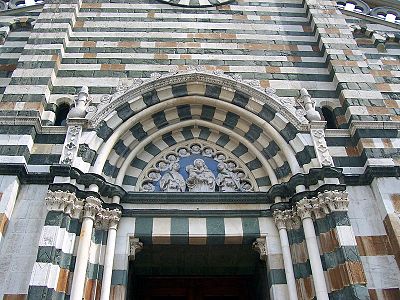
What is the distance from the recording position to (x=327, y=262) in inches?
275

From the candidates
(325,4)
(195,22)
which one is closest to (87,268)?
(195,22)

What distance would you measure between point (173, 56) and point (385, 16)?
654cm

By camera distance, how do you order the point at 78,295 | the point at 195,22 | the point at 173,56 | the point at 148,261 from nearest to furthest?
the point at 78,295
the point at 148,261
the point at 173,56
the point at 195,22

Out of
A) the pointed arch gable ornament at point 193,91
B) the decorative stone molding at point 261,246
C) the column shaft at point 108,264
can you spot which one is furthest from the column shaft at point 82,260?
the decorative stone molding at point 261,246

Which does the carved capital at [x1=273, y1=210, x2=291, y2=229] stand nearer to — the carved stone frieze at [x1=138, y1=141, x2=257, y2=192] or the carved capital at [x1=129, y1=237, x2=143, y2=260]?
the carved stone frieze at [x1=138, y1=141, x2=257, y2=192]

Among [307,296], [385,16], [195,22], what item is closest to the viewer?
[307,296]

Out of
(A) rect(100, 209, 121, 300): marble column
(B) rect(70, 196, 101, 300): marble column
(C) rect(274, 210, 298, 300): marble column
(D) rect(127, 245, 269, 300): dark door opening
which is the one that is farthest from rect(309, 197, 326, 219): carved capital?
(B) rect(70, 196, 101, 300): marble column

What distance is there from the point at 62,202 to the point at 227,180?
3.09 m

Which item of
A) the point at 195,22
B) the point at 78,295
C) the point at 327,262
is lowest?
the point at 78,295

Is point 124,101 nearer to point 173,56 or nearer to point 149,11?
point 173,56

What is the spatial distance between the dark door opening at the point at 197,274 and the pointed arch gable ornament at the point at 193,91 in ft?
8.58

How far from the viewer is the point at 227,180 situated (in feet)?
28.6

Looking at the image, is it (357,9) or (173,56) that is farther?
(357,9)

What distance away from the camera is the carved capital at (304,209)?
24.4 ft
